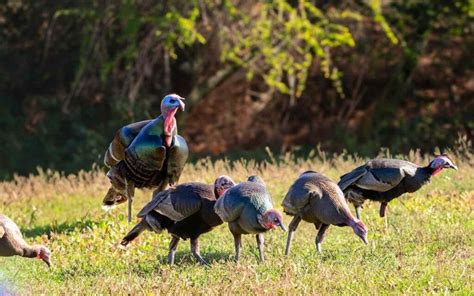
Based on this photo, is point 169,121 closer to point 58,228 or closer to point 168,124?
point 168,124

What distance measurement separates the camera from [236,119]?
3253cm

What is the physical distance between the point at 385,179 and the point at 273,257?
1.88 meters

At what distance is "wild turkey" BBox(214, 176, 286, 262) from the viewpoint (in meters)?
10.6

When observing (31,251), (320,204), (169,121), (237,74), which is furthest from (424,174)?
(237,74)

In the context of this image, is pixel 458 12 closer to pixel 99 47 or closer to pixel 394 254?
pixel 99 47

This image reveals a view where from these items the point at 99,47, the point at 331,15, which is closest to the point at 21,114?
the point at 99,47

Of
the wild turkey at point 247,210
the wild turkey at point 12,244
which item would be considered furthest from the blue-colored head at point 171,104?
the wild turkey at point 12,244

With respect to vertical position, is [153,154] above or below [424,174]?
above

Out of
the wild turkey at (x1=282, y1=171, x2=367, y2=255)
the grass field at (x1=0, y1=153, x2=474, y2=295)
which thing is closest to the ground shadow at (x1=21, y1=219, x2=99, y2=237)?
the grass field at (x1=0, y1=153, x2=474, y2=295)

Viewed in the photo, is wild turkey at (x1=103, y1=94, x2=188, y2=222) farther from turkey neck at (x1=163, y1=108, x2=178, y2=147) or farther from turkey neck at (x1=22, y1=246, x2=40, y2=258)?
turkey neck at (x1=22, y1=246, x2=40, y2=258)

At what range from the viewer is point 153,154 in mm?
13164

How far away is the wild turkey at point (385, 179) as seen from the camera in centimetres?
1266

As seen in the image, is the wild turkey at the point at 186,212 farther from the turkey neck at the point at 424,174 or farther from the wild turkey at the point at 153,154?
the turkey neck at the point at 424,174

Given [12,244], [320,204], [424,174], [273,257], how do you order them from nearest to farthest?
[12,244], [320,204], [273,257], [424,174]
